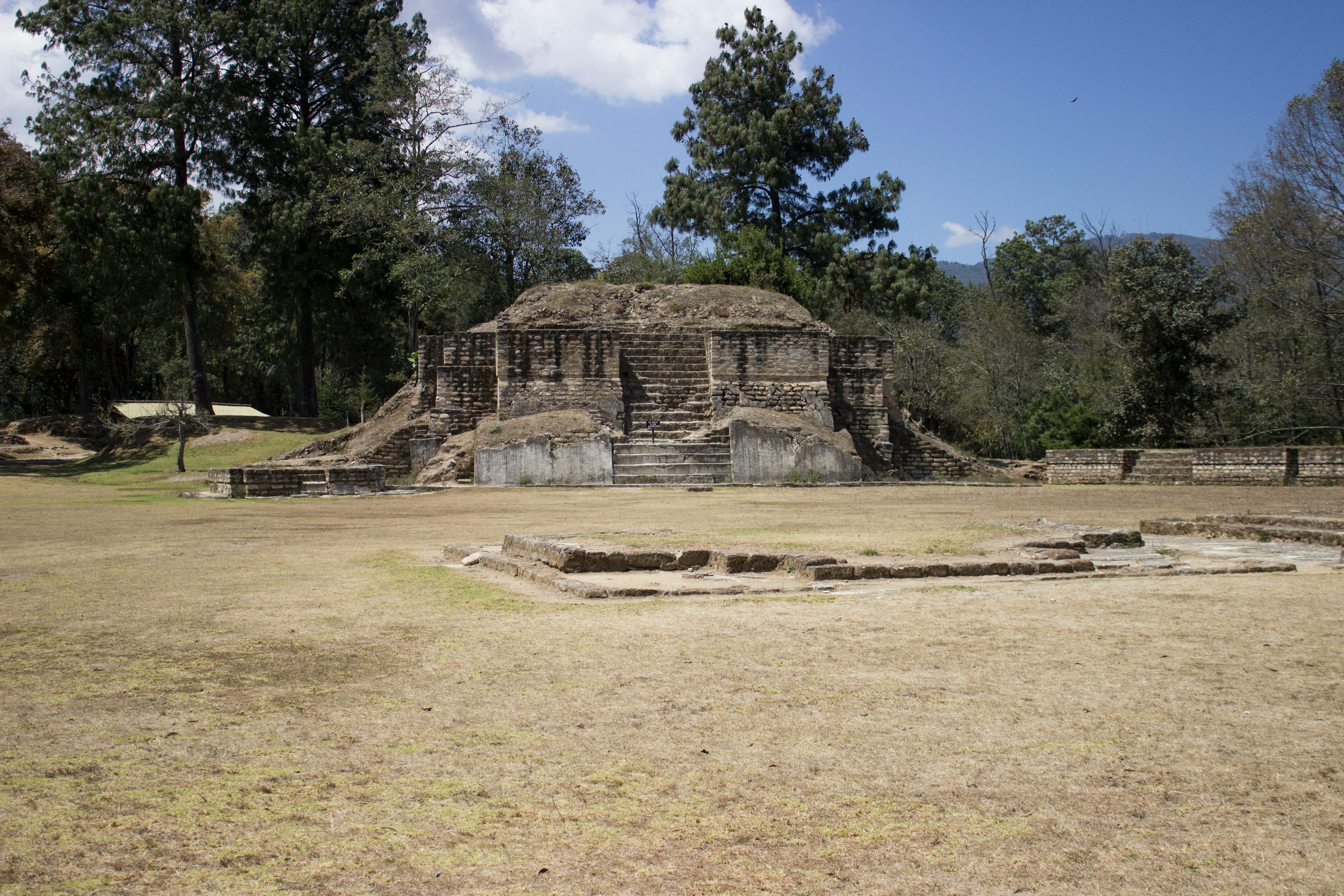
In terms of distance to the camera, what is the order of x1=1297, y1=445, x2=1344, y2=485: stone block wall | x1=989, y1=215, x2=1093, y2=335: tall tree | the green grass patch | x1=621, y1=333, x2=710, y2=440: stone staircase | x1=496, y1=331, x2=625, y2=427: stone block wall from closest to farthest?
1. x1=1297, y1=445, x2=1344, y2=485: stone block wall
2. x1=496, y1=331, x2=625, y2=427: stone block wall
3. x1=621, y1=333, x2=710, y2=440: stone staircase
4. the green grass patch
5. x1=989, y1=215, x2=1093, y2=335: tall tree

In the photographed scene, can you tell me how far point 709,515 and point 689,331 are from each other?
1125 cm

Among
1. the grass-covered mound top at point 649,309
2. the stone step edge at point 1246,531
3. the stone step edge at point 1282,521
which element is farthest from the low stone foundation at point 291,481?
the stone step edge at point 1282,521

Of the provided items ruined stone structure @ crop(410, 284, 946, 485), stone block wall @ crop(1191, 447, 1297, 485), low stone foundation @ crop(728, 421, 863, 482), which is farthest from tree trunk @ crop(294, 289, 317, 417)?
stone block wall @ crop(1191, 447, 1297, 485)

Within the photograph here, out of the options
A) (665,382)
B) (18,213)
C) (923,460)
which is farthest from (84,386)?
(923,460)

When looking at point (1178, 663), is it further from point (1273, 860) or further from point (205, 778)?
point (205, 778)

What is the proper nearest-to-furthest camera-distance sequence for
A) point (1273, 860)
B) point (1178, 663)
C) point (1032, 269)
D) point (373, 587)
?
point (1273, 860) < point (1178, 663) < point (373, 587) < point (1032, 269)

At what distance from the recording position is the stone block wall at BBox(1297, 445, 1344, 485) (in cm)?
1575

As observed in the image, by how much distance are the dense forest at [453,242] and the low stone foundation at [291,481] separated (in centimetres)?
1178

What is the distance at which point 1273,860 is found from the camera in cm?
202

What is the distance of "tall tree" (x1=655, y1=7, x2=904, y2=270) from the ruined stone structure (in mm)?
12166

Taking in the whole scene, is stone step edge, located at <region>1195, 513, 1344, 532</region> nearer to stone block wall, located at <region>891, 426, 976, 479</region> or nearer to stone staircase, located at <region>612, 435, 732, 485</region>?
stone staircase, located at <region>612, 435, 732, 485</region>

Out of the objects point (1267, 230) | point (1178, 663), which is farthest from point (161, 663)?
point (1267, 230)

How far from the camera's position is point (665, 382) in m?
20.5

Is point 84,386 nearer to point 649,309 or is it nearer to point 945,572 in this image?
point 649,309
